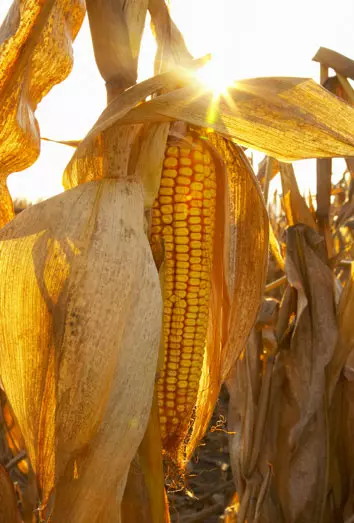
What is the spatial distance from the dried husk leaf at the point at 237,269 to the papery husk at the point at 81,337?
0.41 m

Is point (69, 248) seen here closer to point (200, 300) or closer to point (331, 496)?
point (200, 300)

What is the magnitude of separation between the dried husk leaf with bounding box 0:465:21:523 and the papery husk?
2.57 feet

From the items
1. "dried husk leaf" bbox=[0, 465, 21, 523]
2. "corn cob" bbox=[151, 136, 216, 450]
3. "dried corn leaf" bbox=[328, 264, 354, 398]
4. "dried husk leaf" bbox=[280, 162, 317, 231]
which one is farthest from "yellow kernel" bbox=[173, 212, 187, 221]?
"dried husk leaf" bbox=[280, 162, 317, 231]

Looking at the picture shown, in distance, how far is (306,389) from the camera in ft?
9.36

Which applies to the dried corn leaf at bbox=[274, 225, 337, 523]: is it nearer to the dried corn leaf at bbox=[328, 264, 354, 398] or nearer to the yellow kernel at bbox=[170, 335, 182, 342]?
the dried corn leaf at bbox=[328, 264, 354, 398]

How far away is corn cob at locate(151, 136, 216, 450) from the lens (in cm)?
144

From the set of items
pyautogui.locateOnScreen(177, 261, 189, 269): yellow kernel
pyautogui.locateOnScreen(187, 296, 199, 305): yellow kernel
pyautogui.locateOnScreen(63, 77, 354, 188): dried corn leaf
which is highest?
pyautogui.locateOnScreen(63, 77, 354, 188): dried corn leaf

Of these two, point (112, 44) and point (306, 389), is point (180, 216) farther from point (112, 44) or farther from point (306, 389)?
point (306, 389)

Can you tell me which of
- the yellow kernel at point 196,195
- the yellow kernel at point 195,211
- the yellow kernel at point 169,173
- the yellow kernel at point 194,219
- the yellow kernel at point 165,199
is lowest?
the yellow kernel at point 194,219

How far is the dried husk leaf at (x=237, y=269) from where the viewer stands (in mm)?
1611

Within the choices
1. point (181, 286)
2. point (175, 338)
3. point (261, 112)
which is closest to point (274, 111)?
point (261, 112)

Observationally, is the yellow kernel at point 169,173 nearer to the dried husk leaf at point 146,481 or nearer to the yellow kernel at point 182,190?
the yellow kernel at point 182,190

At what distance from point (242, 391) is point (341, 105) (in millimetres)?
2037

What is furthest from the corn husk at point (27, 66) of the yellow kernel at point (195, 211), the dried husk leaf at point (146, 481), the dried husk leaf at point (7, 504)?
the dried husk leaf at point (7, 504)
